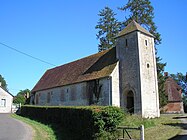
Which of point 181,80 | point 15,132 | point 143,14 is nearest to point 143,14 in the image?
point 143,14

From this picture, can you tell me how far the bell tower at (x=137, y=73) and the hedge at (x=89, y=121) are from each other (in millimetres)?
8633

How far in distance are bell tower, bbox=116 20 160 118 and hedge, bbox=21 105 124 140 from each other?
8633 mm

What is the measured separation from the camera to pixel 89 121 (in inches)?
531

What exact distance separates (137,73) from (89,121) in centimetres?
1192

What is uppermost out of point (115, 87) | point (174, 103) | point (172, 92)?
point (115, 87)

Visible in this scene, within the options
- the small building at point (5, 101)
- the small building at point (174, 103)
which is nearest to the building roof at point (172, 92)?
the small building at point (174, 103)

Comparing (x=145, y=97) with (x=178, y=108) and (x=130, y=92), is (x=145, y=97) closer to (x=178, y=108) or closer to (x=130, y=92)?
(x=130, y=92)

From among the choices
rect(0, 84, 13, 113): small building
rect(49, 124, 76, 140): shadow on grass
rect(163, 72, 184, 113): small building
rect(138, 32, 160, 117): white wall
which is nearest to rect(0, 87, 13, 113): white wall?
rect(0, 84, 13, 113): small building

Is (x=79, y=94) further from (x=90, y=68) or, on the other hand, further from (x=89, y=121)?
(x=89, y=121)

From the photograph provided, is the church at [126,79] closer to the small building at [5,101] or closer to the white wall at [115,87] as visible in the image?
the white wall at [115,87]

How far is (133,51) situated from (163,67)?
1050 cm

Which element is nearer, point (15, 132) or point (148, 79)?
point (15, 132)

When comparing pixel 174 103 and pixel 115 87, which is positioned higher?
pixel 115 87

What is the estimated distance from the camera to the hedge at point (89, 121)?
1274cm
